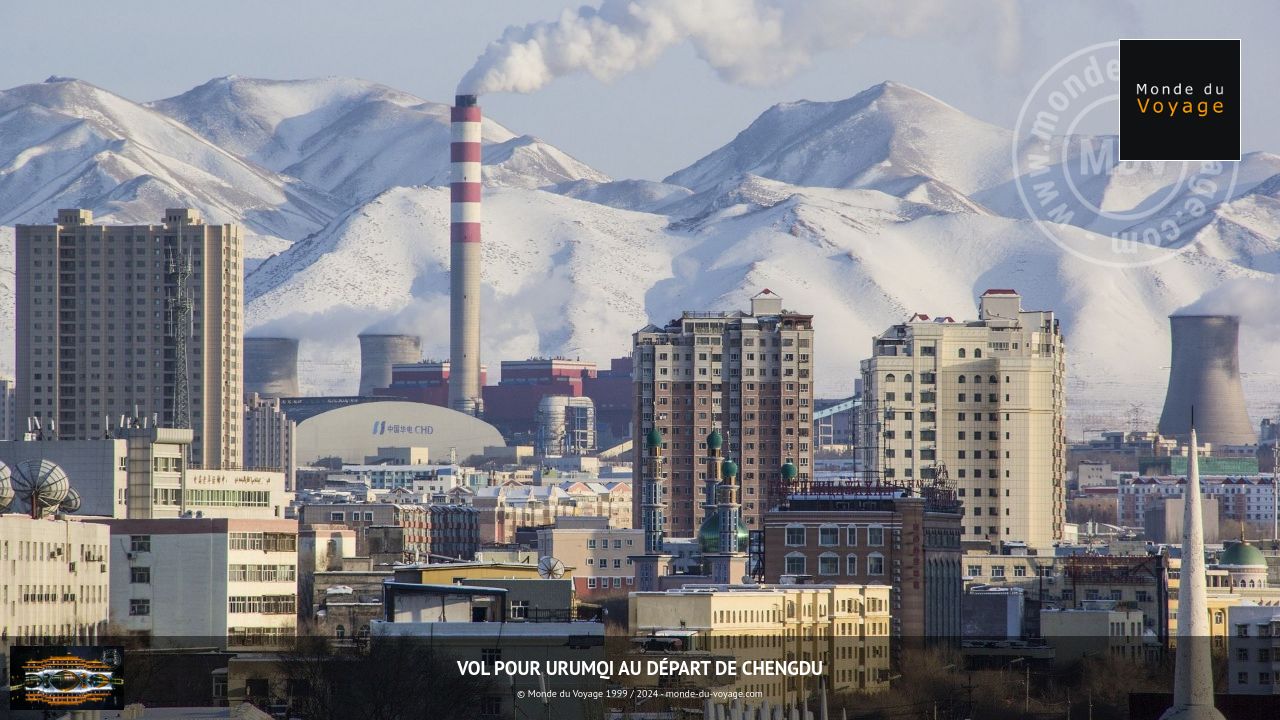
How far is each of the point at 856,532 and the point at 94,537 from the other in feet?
116

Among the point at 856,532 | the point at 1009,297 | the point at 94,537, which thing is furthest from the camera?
the point at 1009,297

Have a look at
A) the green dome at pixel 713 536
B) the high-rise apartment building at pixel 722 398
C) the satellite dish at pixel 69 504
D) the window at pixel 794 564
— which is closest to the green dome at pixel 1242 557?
the green dome at pixel 713 536

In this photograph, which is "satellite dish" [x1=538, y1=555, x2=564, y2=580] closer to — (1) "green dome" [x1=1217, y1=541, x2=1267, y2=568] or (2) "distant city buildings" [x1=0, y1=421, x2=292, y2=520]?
(2) "distant city buildings" [x1=0, y1=421, x2=292, y2=520]

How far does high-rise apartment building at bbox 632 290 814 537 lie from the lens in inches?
6850

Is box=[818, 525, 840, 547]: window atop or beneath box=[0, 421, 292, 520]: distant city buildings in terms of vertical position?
beneath

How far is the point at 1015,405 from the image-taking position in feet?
529

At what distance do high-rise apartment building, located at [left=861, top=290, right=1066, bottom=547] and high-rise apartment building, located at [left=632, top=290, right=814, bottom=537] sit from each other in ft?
25.7

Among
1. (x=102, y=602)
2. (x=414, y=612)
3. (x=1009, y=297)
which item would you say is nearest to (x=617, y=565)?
(x=1009, y=297)

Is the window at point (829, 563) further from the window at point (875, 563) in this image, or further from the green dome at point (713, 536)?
the green dome at point (713, 536)

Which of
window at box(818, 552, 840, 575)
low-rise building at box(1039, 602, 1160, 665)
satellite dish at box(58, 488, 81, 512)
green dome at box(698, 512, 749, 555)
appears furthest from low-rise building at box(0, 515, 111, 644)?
green dome at box(698, 512, 749, 555)

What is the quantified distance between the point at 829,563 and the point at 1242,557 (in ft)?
104

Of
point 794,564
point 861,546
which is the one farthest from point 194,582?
point 861,546

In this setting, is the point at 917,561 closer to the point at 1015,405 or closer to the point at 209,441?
the point at 1015,405

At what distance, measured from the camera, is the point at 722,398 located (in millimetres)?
177750
